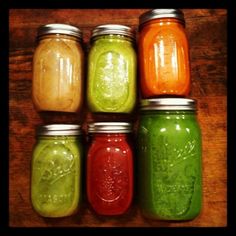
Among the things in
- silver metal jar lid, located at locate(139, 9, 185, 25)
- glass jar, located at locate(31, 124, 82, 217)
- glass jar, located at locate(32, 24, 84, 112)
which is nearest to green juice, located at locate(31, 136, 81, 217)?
glass jar, located at locate(31, 124, 82, 217)

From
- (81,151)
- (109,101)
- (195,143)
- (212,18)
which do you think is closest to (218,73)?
(212,18)

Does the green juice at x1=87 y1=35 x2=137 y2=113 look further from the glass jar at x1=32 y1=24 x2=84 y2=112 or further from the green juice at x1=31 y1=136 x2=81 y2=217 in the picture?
the green juice at x1=31 y1=136 x2=81 y2=217

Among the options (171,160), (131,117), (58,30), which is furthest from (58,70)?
(171,160)

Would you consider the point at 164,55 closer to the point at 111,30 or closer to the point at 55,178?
the point at 111,30

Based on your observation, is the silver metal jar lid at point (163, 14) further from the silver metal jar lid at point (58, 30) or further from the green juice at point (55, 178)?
the green juice at point (55, 178)

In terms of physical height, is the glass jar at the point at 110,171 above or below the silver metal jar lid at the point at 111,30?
below

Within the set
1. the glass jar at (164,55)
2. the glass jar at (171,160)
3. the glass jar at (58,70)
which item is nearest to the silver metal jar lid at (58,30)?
the glass jar at (58,70)
